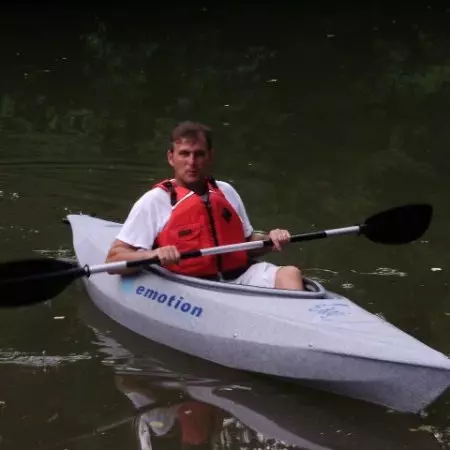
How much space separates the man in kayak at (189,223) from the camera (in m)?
4.72

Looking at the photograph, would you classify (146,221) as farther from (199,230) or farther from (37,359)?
(37,359)

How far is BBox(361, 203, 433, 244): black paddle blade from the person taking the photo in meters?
5.00

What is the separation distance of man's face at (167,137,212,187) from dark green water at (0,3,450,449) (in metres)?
0.87

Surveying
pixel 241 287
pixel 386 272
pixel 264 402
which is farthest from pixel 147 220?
pixel 386 272

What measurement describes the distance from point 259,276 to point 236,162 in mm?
3588

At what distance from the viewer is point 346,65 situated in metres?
13.1

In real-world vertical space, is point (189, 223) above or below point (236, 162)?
below

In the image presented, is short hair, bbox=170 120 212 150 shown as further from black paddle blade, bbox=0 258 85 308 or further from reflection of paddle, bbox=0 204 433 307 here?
black paddle blade, bbox=0 258 85 308

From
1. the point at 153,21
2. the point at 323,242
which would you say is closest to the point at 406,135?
the point at 323,242

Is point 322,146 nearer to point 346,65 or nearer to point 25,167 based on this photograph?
point 25,167

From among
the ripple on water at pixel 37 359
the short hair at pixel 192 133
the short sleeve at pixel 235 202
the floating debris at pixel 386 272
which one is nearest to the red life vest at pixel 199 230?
the short sleeve at pixel 235 202

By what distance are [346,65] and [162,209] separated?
28.9ft

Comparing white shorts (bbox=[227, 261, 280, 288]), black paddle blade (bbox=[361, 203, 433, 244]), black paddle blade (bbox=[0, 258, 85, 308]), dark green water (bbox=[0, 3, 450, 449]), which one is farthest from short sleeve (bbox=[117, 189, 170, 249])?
black paddle blade (bbox=[361, 203, 433, 244])

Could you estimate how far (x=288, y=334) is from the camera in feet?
13.9
